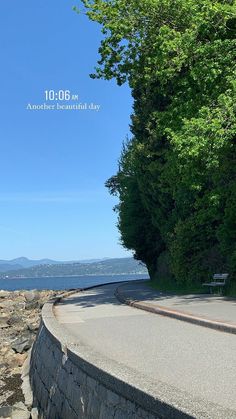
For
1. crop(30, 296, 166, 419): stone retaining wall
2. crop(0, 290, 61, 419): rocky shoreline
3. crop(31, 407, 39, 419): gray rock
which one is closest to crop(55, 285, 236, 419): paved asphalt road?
crop(30, 296, 166, 419): stone retaining wall

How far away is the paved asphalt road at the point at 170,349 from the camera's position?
219 inches

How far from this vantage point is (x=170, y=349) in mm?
7996

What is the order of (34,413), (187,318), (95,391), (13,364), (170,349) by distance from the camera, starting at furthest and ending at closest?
(13,364) → (187,318) → (34,413) → (170,349) → (95,391)

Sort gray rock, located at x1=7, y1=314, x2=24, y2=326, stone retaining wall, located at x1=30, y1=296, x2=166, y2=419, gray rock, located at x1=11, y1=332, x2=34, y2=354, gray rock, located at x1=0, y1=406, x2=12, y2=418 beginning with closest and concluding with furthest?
stone retaining wall, located at x1=30, y1=296, x2=166, y2=419, gray rock, located at x1=0, y1=406, x2=12, y2=418, gray rock, located at x1=11, y1=332, x2=34, y2=354, gray rock, located at x1=7, y1=314, x2=24, y2=326

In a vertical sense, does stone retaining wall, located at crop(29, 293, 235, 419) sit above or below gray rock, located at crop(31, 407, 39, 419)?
above

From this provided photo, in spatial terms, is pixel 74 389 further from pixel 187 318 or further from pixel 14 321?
pixel 14 321

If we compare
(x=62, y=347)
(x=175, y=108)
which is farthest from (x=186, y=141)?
(x=62, y=347)

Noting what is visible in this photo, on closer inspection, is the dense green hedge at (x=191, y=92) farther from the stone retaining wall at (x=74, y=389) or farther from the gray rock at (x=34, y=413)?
the gray rock at (x=34, y=413)

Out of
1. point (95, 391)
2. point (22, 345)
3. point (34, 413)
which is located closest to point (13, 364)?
point (22, 345)

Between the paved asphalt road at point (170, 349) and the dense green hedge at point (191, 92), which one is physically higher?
the dense green hedge at point (191, 92)

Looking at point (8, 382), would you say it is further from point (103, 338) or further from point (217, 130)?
point (217, 130)

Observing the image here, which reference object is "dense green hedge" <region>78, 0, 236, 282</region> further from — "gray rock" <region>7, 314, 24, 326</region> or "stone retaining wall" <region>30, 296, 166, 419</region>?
"gray rock" <region>7, 314, 24, 326</region>

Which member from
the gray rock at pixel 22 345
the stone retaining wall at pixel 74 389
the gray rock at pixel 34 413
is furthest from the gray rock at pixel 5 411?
the gray rock at pixel 22 345

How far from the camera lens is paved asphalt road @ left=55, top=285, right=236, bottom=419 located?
5561 millimetres
